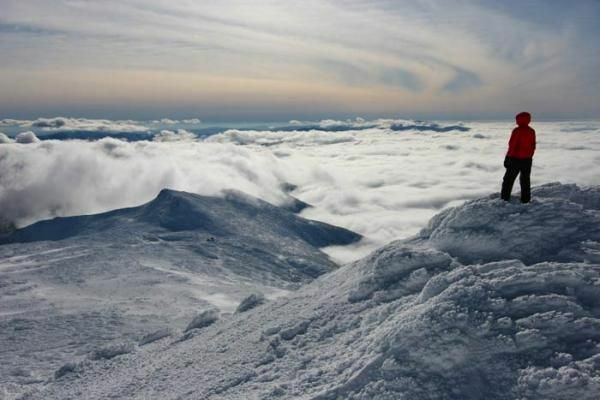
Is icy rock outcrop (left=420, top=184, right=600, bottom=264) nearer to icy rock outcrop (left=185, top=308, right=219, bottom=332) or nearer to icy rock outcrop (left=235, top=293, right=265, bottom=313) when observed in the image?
icy rock outcrop (left=235, top=293, right=265, bottom=313)

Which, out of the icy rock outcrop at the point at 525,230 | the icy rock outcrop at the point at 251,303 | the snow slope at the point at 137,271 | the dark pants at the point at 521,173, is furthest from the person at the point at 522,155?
the snow slope at the point at 137,271

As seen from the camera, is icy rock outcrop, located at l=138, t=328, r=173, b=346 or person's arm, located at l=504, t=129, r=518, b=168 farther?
icy rock outcrop, located at l=138, t=328, r=173, b=346

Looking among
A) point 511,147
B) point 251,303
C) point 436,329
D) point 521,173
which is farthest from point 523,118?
point 251,303

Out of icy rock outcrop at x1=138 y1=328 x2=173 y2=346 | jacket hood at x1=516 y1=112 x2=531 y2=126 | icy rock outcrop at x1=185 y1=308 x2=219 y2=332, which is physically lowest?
icy rock outcrop at x1=138 y1=328 x2=173 y2=346

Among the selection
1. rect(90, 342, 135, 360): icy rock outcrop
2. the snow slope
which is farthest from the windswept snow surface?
the snow slope

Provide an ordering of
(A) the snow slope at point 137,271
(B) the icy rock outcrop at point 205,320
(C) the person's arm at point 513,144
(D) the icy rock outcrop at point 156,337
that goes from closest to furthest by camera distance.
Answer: (C) the person's arm at point 513,144
(B) the icy rock outcrop at point 205,320
(D) the icy rock outcrop at point 156,337
(A) the snow slope at point 137,271

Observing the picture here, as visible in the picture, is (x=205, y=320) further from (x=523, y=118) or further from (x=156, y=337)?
(x=523, y=118)

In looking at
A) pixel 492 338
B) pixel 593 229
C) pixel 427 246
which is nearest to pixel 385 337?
pixel 492 338

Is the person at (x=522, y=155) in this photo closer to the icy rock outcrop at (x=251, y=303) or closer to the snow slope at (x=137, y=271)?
the icy rock outcrop at (x=251, y=303)

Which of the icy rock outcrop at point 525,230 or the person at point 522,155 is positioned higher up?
the person at point 522,155
